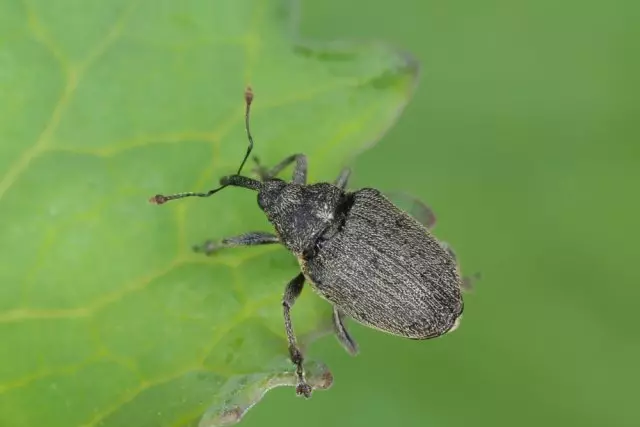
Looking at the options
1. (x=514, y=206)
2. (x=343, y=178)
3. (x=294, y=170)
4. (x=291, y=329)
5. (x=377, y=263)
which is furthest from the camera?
(x=514, y=206)

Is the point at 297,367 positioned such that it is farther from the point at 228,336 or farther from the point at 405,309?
the point at 405,309

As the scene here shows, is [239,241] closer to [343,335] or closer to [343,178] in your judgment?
[343,178]

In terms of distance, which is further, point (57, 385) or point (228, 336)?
point (228, 336)

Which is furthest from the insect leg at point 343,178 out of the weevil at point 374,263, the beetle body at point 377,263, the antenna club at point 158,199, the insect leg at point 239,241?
the antenna club at point 158,199

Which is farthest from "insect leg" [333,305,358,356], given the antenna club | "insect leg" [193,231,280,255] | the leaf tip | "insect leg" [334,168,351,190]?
the leaf tip

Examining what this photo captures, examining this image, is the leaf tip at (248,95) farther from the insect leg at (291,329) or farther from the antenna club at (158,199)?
the insect leg at (291,329)

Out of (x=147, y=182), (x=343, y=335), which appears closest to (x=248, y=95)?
(x=147, y=182)

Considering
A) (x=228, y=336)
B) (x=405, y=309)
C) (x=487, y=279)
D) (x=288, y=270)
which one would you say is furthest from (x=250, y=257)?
(x=487, y=279)
